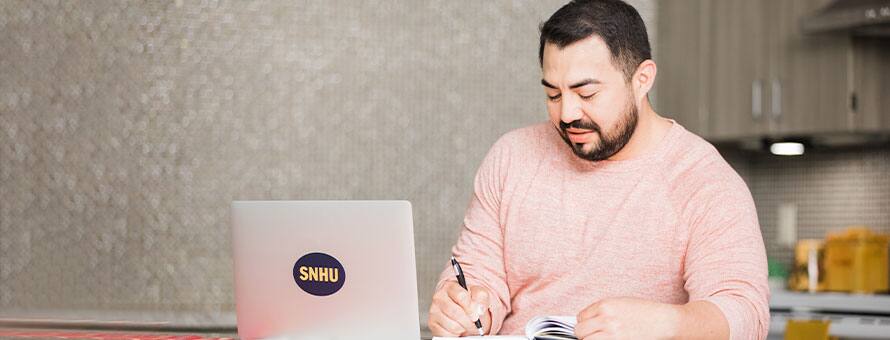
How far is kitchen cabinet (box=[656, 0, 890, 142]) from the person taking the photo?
11.9 feet

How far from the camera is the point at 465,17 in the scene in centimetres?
323

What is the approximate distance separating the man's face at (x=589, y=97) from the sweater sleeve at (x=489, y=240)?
0.66ft

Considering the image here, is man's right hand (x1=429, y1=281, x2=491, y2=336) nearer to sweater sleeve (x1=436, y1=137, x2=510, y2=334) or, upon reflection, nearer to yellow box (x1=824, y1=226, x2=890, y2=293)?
sweater sleeve (x1=436, y1=137, x2=510, y2=334)

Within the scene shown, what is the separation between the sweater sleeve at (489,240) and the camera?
190 cm

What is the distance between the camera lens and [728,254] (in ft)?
5.36

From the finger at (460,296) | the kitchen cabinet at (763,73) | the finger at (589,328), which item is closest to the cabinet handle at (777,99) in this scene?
the kitchen cabinet at (763,73)

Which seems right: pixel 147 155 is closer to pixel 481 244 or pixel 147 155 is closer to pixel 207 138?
pixel 207 138

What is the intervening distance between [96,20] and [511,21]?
49.0 inches

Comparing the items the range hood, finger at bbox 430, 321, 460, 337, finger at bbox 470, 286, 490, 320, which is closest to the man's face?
finger at bbox 470, 286, 490, 320

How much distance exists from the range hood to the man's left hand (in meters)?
2.24

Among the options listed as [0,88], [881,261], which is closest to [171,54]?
[0,88]

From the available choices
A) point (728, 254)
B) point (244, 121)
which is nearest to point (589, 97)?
point (728, 254)

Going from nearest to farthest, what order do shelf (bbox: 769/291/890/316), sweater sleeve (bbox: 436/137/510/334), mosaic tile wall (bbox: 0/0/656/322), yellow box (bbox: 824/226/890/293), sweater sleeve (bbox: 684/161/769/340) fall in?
sweater sleeve (bbox: 684/161/769/340), sweater sleeve (bbox: 436/137/510/334), mosaic tile wall (bbox: 0/0/656/322), shelf (bbox: 769/291/890/316), yellow box (bbox: 824/226/890/293)

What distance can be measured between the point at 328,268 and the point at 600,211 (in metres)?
0.61
